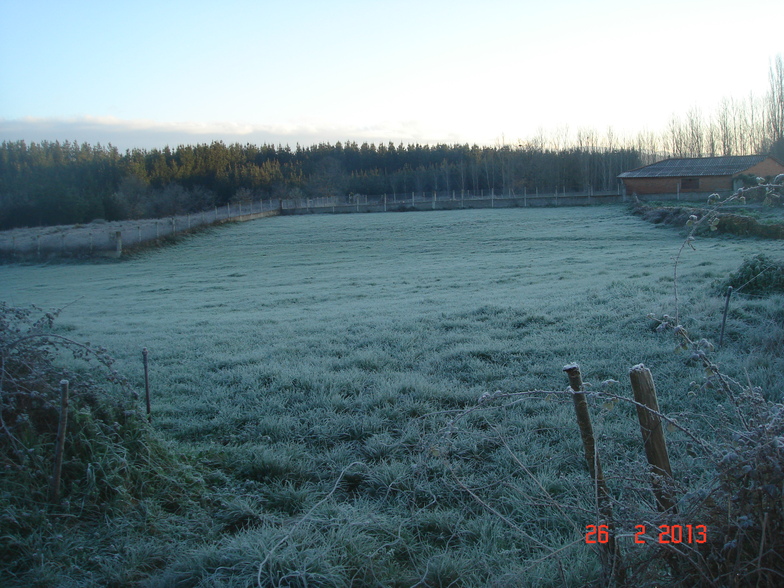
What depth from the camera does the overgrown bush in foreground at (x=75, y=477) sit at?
9.71 ft

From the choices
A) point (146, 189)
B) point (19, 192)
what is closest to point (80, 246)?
point (19, 192)

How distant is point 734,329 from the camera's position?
271 inches

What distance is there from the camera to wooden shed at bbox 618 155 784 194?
41.3 meters

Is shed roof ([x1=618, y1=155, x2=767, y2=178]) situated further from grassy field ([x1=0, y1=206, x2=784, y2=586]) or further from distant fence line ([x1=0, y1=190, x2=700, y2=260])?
grassy field ([x1=0, y1=206, x2=784, y2=586])

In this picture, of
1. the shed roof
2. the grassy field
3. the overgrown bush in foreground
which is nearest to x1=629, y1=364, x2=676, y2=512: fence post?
the grassy field

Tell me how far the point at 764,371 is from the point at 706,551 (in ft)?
13.2

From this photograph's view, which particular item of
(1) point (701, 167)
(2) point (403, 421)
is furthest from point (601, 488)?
(1) point (701, 167)

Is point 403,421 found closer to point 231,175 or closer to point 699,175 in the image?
point 699,175

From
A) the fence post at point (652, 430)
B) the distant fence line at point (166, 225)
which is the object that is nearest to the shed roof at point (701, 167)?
the distant fence line at point (166, 225)

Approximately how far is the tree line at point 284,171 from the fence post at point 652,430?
48.4m

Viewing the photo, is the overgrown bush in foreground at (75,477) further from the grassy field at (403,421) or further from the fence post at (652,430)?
the fence post at (652,430)

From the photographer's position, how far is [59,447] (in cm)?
326

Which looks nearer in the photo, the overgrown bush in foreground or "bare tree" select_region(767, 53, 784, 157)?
the overgrown bush in foreground

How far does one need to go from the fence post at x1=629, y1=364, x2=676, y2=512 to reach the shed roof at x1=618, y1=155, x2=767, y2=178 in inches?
1795
